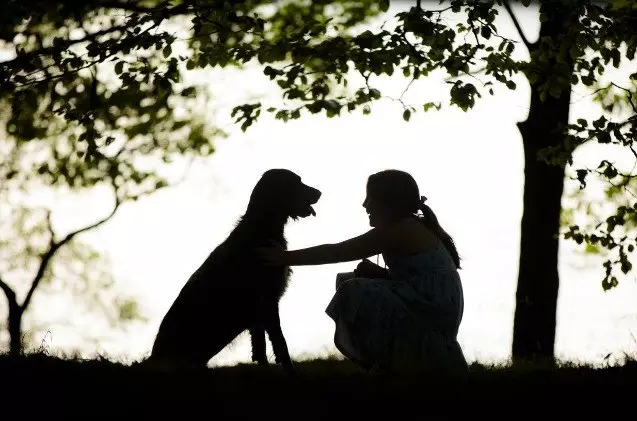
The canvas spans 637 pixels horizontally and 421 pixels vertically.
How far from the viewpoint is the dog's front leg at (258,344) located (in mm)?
7496

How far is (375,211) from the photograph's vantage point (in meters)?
6.86

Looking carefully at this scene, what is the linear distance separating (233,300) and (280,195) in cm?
108

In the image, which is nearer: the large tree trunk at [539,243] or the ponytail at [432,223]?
the ponytail at [432,223]

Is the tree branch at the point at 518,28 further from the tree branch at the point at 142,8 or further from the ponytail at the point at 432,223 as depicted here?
the ponytail at the point at 432,223

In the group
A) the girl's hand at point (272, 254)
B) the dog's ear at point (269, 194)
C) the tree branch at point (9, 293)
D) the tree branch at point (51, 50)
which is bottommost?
the girl's hand at point (272, 254)

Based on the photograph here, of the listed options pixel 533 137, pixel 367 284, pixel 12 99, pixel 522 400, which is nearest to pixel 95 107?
pixel 12 99

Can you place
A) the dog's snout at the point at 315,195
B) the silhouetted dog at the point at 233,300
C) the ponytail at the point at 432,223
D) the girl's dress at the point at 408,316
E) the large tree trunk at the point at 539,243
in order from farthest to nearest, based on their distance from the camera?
the large tree trunk at the point at 539,243 → the dog's snout at the point at 315,195 → the silhouetted dog at the point at 233,300 → the ponytail at the point at 432,223 → the girl's dress at the point at 408,316

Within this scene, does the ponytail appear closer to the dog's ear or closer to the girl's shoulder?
the girl's shoulder

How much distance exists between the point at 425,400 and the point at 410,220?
6.35ft

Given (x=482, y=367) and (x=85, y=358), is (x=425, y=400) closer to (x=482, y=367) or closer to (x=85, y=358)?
(x=85, y=358)

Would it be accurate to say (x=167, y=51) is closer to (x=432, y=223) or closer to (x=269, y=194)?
(x=269, y=194)

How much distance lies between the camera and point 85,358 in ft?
22.1

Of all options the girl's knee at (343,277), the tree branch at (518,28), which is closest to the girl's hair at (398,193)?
the girl's knee at (343,277)

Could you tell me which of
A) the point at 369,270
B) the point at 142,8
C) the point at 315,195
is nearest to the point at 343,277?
the point at 369,270
